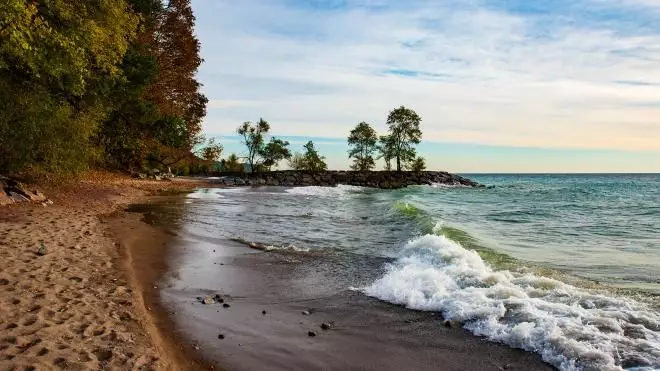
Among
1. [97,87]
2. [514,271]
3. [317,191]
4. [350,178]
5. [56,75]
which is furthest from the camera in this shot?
[350,178]

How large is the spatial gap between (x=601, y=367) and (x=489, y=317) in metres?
1.65

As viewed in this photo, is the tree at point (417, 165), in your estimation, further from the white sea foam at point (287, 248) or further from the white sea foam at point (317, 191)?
the white sea foam at point (287, 248)

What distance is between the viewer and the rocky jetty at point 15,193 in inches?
502

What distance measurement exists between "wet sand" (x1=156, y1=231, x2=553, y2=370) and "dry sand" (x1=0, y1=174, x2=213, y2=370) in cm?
50

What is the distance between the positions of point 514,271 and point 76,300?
7277 mm

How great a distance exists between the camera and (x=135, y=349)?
4852 mm

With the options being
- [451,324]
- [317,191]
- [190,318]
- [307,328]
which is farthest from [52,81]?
[317,191]

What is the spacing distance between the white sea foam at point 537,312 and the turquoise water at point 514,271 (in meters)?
0.01

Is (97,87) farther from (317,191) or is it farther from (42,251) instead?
(317,191)

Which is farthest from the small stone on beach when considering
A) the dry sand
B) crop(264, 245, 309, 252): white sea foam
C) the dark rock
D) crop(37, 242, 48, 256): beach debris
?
crop(264, 245, 309, 252): white sea foam

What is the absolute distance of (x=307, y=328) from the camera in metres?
6.14

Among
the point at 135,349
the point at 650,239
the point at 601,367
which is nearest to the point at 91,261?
the point at 135,349

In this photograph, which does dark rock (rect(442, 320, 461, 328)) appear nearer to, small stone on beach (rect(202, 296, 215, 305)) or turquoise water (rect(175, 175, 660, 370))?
turquoise water (rect(175, 175, 660, 370))

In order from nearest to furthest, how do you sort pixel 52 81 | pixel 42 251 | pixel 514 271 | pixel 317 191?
pixel 42 251 → pixel 514 271 → pixel 52 81 → pixel 317 191
